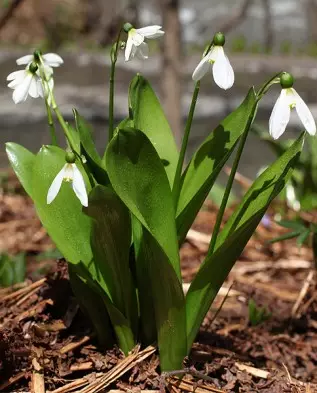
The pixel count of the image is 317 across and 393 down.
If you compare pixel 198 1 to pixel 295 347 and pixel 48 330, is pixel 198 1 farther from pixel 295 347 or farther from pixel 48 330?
pixel 48 330

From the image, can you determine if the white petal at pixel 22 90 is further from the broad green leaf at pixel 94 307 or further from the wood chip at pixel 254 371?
the wood chip at pixel 254 371

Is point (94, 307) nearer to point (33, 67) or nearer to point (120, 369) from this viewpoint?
point (120, 369)

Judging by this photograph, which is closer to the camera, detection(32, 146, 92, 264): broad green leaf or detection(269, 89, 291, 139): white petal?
detection(269, 89, 291, 139): white petal

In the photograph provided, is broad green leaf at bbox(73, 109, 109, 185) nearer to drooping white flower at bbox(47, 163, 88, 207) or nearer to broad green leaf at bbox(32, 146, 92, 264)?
broad green leaf at bbox(32, 146, 92, 264)

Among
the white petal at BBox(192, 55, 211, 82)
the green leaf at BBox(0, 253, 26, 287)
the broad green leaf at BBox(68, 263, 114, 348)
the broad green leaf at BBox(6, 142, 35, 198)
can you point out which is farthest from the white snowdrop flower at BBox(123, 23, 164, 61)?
the green leaf at BBox(0, 253, 26, 287)

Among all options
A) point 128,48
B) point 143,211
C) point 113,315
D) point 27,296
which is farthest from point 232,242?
point 27,296

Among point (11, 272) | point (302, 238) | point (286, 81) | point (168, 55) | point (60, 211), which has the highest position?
point (168, 55)
